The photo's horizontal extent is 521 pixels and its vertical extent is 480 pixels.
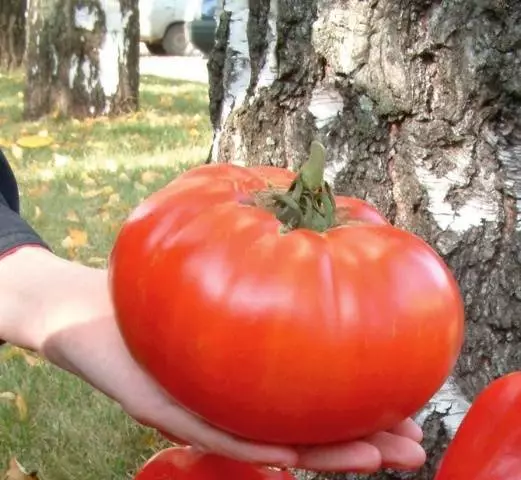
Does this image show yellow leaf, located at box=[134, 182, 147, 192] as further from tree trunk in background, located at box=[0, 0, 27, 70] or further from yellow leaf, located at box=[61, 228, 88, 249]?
tree trunk in background, located at box=[0, 0, 27, 70]

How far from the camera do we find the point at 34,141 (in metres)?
5.74

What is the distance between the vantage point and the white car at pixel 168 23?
49.9ft

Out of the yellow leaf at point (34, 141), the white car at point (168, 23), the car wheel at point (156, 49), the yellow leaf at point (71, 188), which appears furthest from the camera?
the car wheel at point (156, 49)

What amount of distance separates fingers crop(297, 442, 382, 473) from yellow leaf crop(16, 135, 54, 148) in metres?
4.87

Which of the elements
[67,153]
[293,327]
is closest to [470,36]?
[293,327]

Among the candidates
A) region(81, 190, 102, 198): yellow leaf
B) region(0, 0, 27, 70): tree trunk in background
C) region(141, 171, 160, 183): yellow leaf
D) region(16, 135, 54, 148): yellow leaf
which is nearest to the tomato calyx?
region(81, 190, 102, 198): yellow leaf

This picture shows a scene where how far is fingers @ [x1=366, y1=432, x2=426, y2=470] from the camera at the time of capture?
112 centimetres

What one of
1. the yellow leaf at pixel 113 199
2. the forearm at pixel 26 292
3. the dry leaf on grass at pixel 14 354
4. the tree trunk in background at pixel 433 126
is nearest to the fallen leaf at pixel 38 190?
the yellow leaf at pixel 113 199

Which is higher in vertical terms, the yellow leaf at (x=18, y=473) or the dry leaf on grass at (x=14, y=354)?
the yellow leaf at (x=18, y=473)

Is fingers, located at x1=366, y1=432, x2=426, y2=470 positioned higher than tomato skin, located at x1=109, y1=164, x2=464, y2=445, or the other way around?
tomato skin, located at x1=109, y1=164, x2=464, y2=445

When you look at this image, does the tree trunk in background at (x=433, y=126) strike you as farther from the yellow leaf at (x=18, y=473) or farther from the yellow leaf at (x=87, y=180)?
the yellow leaf at (x=87, y=180)

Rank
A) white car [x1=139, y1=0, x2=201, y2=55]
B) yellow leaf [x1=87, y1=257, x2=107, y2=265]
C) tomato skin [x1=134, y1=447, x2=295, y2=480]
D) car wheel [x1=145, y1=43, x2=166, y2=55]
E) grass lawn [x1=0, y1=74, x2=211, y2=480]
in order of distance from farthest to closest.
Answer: car wheel [x1=145, y1=43, x2=166, y2=55] < white car [x1=139, y1=0, x2=201, y2=55] < yellow leaf [x1=87, y1=257, x2=107, y2=265] < grass lawn [x1=0, y1=74, x2=211, y2=480] < tomato skin [x1=134, y1=447, x2=295, y2=480]

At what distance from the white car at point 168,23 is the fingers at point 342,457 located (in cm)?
1436

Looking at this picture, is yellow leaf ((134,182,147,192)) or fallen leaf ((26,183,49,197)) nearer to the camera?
fallen leaf ((26,183,49,197))
